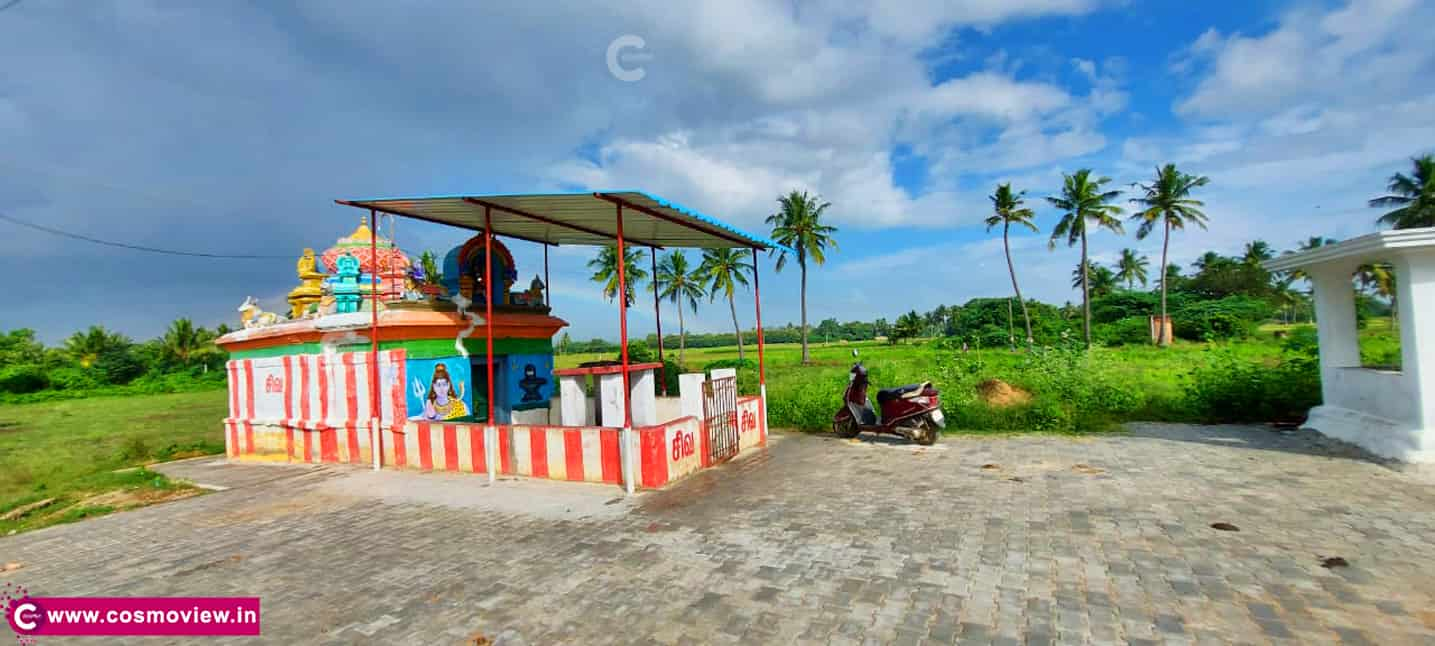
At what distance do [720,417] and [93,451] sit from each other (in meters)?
14.6

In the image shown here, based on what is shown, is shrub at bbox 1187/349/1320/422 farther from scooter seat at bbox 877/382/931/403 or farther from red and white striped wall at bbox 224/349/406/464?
red and white striped wall at bbox 224/349/406/464

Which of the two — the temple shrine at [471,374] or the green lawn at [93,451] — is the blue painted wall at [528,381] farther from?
the green lawn at [93,451]

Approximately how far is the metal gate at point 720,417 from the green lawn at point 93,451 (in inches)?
281

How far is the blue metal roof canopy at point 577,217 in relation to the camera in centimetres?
714

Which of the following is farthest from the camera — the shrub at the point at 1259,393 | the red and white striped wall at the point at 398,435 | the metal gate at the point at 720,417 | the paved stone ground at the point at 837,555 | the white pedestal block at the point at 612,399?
the shrub at the point at 1259,393

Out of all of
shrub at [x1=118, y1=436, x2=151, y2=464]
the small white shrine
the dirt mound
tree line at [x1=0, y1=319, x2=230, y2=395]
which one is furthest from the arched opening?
tree line at [x1=0, y1=319, x2=230, y2=395]

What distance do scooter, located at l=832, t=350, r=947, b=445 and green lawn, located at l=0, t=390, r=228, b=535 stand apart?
9.66m

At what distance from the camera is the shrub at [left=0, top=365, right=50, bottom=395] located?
31891mm

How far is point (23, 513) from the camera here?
748 cm

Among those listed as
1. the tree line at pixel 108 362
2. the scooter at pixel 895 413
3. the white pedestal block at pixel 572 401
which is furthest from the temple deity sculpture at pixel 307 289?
the tree line at pixel 108 362

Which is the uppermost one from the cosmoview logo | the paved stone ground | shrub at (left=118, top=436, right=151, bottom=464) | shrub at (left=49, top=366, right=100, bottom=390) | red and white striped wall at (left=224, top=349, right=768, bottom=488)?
shrub at (left=49, top=366, right=100, bottom=390)

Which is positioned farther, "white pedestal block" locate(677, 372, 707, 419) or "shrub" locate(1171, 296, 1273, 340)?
"shrub" locate(1171, 296, 1273, 340)

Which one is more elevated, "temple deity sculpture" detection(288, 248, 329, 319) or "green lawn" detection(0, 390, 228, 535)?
"temple deity sculpture" detection(288, 248, 329, 319)

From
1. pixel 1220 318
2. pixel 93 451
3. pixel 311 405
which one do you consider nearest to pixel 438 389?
pixel 311 405
